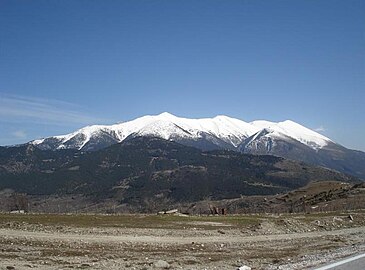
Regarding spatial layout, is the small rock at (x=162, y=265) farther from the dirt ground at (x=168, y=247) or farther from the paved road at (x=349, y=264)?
the paved road at (x=349, y=264)

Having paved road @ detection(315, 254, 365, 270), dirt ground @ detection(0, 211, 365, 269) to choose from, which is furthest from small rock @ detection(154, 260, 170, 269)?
paved road @ detection(315, 254, 365, 270)

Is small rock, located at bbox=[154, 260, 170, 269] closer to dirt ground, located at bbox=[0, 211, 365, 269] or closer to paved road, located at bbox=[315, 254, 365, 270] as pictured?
dirt ground, located at bbox=[0, 211, 365, 269]

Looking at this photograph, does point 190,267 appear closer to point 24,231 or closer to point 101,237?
point 101,237

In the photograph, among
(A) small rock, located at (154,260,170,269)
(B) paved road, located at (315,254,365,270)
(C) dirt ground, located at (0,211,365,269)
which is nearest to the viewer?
(B) paved road, located at (315,254,365,270)

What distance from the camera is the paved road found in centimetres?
1789

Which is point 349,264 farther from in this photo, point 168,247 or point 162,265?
point 168,247

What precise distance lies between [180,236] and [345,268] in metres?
25.7

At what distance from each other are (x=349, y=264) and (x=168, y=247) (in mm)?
16566

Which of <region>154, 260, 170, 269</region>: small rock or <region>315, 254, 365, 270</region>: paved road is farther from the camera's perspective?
<region>154, 260, 170, 269</region>: small rock

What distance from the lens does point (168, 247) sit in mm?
33375

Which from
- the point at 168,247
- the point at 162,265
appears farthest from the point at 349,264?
the point at 168,247

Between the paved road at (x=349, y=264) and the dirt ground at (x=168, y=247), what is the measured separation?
2.73 feet

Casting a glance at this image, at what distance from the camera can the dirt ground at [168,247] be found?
22859mm

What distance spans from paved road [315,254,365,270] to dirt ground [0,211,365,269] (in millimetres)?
833
